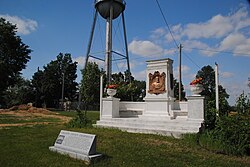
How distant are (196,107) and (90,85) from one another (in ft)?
74.0

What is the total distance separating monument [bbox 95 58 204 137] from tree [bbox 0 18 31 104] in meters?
28.6

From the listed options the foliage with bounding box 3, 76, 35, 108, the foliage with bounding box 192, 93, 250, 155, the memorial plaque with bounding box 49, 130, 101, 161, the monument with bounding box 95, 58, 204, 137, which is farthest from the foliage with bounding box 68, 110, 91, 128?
the foliage with bounding box 3, 76, 35, 108

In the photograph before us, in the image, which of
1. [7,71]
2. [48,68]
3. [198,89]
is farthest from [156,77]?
[48,68]

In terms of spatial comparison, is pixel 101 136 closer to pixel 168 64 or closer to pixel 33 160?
pixel 33 160

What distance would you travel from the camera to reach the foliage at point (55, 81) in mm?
54906

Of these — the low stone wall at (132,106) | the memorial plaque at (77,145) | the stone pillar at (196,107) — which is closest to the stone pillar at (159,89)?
the low stone wall at (132,106)

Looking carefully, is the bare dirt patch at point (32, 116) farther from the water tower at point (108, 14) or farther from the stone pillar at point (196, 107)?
the stone pillar at point (196, 107)

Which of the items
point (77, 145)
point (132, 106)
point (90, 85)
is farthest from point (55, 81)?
point (77, 145)

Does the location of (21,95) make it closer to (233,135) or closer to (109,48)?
(109,48)

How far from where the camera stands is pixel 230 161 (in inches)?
230

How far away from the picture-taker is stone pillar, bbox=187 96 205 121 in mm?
9133

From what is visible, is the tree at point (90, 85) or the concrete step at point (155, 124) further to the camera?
the tree at point (90, 85)

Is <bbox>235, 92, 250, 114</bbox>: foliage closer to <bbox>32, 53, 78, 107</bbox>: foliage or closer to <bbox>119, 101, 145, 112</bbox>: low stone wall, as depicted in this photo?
<bbox>119, 101, 145, 112</bbox>: low stone wall

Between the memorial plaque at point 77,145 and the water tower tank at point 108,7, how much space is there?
912 inches
